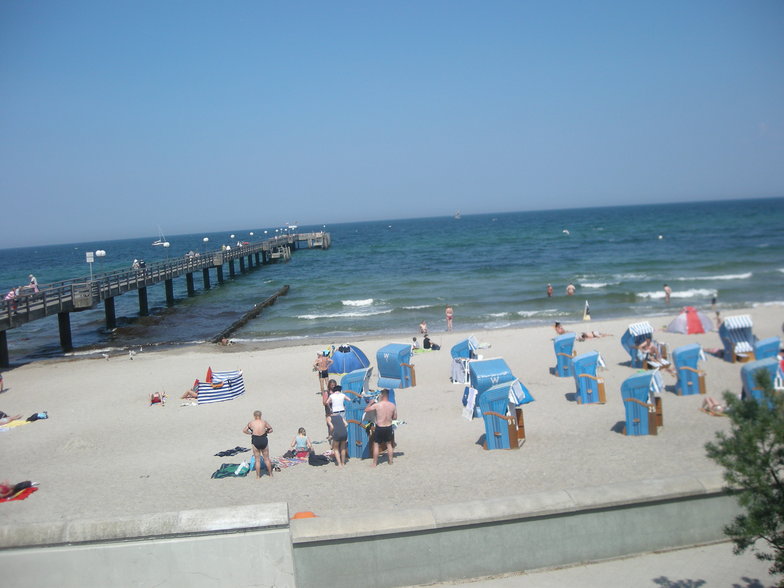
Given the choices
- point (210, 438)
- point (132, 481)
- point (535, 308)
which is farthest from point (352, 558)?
point (535, 308)

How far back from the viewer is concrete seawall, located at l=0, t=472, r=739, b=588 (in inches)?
183

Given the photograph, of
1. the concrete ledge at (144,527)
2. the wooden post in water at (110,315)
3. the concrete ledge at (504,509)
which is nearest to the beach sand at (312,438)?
the concrete ledge at (144,527)

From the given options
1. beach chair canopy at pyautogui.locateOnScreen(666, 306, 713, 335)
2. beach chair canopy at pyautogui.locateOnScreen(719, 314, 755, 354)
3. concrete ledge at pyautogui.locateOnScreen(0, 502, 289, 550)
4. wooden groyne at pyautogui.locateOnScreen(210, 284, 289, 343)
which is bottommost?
wooden groyne at pyautogui.locateOnScreen(210, 284, 289, 343)

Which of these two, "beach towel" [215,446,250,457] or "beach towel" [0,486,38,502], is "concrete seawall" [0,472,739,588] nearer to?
"beach towel" [0,486,38,502]

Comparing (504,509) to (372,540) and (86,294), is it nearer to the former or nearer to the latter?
(372,540)

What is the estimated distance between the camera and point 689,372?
13188 millimetres

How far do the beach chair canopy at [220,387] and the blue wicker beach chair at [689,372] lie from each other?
9.97 m

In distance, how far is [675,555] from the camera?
5.48 meters

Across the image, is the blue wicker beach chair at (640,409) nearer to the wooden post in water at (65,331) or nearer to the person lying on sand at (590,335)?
the person lying on sand at (590,335)

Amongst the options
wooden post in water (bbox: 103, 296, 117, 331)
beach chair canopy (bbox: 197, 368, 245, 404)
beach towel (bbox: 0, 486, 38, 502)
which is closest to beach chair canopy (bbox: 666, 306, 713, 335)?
→ beach chair canopy (bbox: 197, 368, 245, 404)

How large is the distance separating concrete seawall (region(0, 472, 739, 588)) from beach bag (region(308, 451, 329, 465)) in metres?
5.29

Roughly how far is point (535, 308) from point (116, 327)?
21.1 m

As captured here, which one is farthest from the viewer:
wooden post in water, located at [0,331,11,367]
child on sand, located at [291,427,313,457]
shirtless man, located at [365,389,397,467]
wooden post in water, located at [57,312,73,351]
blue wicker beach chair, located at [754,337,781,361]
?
wooden post in water, located at [57,312,73,351]

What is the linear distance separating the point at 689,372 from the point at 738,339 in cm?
359
